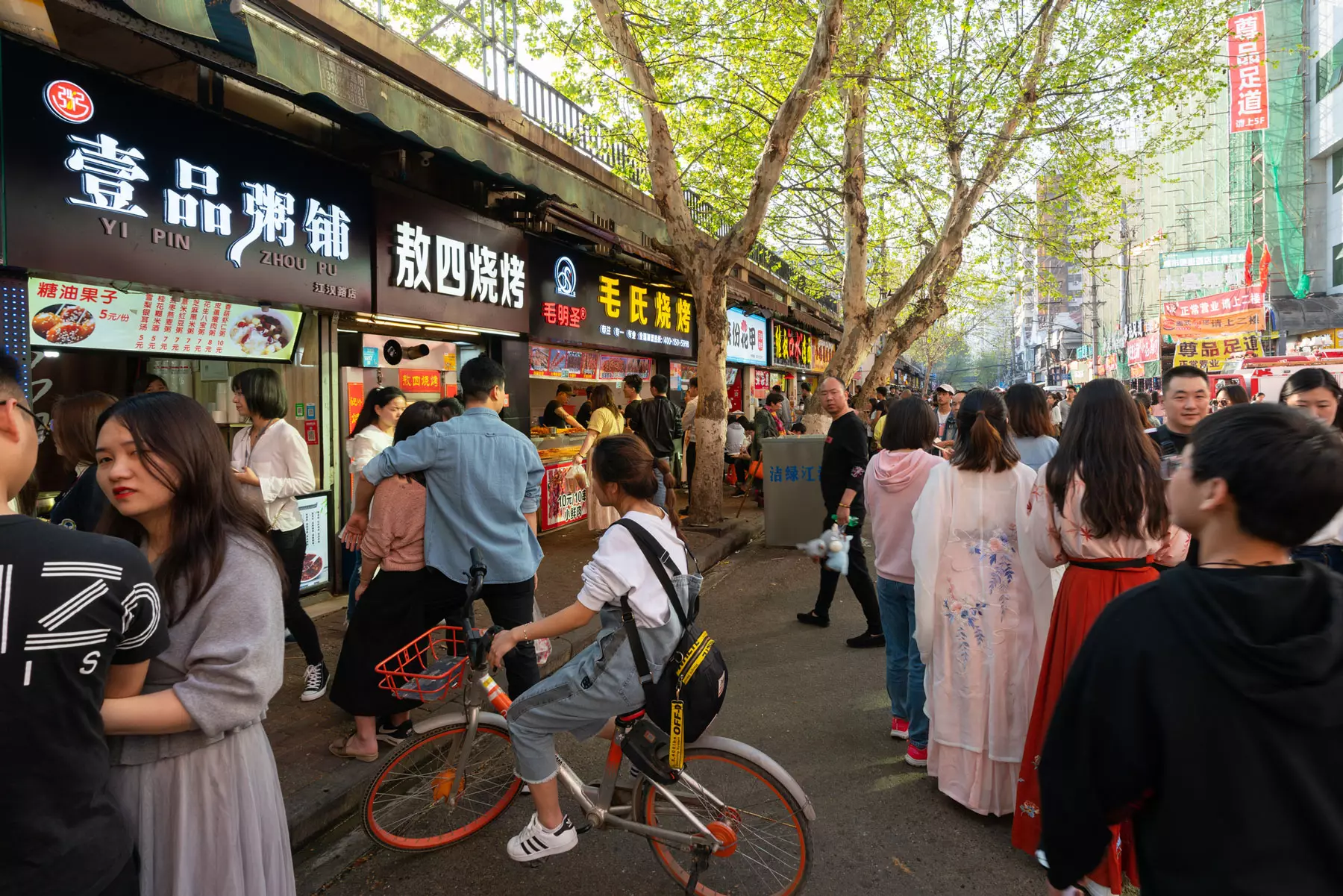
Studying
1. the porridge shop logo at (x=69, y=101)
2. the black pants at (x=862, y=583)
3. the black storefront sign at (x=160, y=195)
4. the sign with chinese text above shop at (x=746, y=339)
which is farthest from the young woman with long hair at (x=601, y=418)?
the sign with chinese text above shop at (x=746, y=339)

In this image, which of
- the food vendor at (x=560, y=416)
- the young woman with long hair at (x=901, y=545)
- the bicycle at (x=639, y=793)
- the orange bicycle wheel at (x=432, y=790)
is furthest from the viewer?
the food vendor at (x=560, y=416)

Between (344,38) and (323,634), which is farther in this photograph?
(344,38)

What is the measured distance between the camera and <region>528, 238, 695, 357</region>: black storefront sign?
8867mm

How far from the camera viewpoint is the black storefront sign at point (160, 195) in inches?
159

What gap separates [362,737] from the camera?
142 inches

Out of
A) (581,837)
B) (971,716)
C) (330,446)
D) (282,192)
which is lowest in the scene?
(581,837)

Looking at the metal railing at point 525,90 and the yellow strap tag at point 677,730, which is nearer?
the yellow strap tag at point 677,730

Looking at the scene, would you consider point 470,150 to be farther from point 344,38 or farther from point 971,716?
point 971,716

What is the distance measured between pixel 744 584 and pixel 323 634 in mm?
3762

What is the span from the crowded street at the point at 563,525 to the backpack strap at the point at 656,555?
14 mm

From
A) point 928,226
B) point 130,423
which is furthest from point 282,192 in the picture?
point 928,226

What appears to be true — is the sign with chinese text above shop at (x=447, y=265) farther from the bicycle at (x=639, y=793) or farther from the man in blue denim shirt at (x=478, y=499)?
the bicycle at (x=639, y=793)

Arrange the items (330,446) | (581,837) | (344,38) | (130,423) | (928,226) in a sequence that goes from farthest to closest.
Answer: (928,226)
(330,446)
(344,38)
(581,837)
(130,423)

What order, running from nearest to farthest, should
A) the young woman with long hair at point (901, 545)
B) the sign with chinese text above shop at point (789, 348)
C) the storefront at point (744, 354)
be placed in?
the young woman with long hair at point (901, 545) < the storefront at point (744, 354) < the sign with chinese text above shop at point (789, 348)
